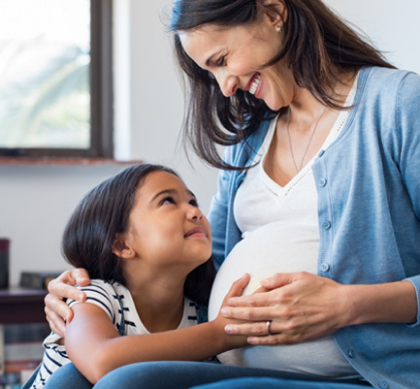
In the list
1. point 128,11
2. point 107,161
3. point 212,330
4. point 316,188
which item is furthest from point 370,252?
point 128,11

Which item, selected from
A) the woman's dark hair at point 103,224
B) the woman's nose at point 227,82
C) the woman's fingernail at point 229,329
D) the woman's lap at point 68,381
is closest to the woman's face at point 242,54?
the woman's nose at point 227,82

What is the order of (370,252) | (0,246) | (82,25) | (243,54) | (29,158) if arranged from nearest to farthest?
(370,252) < (243,54) < (0,246) < (29,158) < (82,25)

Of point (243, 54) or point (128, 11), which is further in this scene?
point (128, 11)

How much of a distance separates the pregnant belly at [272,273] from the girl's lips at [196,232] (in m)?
0.09

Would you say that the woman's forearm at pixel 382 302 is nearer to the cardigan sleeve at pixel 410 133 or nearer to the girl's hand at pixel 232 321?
the cardigan sleeve at pixel 410 133

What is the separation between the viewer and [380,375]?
113cm

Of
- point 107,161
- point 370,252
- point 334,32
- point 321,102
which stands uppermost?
point 334,32

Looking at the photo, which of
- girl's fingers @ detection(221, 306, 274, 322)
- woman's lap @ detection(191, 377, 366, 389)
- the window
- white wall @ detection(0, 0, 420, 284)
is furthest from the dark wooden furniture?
woman's lap @ detection(191, 377, 366, 389)

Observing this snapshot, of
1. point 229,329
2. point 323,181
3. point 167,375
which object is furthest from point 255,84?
point 167,375

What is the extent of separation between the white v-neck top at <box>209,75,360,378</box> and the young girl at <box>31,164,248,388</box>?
2.4 inches

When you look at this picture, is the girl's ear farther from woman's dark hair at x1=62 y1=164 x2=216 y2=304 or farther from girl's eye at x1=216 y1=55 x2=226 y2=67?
girl's eye at x1=216 y1=55 x2=226 y2=67

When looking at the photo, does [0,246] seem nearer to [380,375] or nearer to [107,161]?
[107,161]

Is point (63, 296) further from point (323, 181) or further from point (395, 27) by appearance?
point (395, 27)

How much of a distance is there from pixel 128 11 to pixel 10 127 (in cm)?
69
